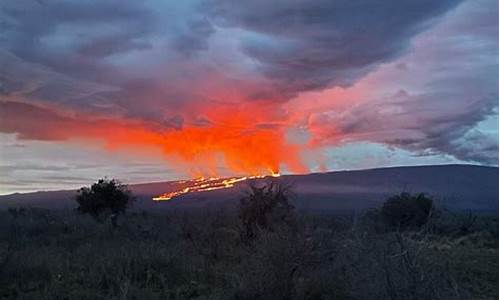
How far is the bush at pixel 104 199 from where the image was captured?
121 ft

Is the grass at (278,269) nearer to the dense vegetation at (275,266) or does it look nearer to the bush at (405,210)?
the dense vegetation at (275,266)

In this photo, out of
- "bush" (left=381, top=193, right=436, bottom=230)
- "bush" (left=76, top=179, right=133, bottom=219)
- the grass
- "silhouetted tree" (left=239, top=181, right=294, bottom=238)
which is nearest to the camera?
the grass

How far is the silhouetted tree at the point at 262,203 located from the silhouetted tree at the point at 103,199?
16.0 meters

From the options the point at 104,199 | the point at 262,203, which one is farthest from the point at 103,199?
the point at 262,203

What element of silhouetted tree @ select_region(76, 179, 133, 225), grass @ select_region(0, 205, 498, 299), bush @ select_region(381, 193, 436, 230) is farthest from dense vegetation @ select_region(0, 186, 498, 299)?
silhouetted tree @ select_region(76, 179, 133, 225)

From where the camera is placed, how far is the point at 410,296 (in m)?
8.27

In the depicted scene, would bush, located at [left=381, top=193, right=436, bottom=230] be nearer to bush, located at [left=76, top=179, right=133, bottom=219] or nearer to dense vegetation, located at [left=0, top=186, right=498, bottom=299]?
dense vegetation, located at [left=0, top=186, right=498, bottom=299]

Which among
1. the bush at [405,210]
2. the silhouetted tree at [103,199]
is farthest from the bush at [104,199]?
the bush at [405,210]

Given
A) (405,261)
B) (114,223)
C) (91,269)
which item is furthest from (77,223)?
(405,261)

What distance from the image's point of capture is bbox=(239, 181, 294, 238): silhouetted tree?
69.3 ft

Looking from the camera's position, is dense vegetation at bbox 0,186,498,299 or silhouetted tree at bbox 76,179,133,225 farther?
silhouetted tree at bbox 76,179,133,225

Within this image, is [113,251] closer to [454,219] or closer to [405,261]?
[405,261]

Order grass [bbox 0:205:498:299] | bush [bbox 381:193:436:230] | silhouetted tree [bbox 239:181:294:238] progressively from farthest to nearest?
bush [bbox 381:193:436:230]
silhouetted tree [bbox 239:181:294:238]
grass [bbox 0:205:498:299]

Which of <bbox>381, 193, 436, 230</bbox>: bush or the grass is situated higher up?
<bbox>381, 193, 436, 230</bbox>: bush
